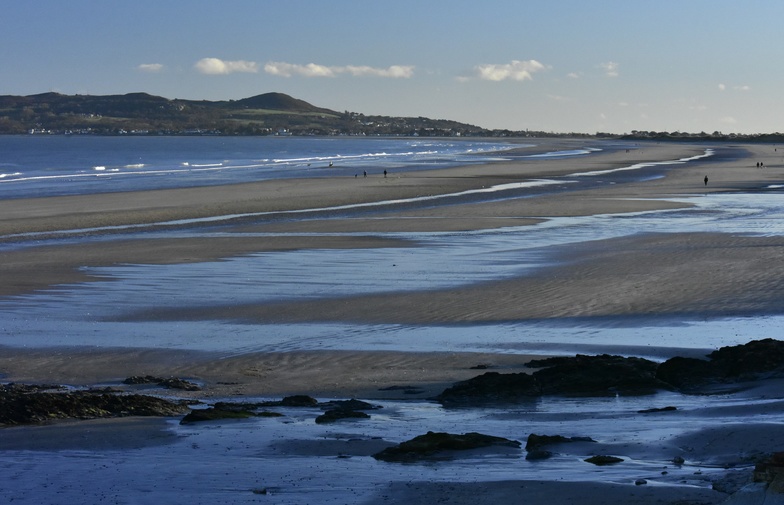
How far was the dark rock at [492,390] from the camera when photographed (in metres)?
9.59

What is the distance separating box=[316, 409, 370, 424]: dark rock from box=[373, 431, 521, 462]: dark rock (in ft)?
3.86

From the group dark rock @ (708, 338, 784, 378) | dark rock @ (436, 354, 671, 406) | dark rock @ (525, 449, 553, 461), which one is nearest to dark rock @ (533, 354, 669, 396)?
dark rock @ (436, 354, 671, 406)

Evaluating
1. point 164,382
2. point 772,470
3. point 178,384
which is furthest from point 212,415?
point 772,470

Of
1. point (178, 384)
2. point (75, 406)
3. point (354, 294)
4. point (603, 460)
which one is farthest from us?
point (354, 294)

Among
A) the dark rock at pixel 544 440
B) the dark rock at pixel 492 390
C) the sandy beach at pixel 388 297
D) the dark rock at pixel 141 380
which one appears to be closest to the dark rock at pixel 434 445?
the dark rock at pixel 544 440

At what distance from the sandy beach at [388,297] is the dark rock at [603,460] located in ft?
0.86

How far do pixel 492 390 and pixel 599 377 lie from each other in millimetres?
1074

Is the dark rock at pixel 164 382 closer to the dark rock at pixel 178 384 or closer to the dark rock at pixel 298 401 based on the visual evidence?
the dark rock at pixel 178 384

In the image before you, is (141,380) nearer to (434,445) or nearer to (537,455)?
(434,445)

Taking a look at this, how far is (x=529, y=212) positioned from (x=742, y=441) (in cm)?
2652

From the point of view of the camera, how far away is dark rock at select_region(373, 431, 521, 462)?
7.54 meters

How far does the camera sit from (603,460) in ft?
23.7

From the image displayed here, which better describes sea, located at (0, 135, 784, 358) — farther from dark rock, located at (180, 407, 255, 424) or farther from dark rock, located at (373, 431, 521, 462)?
dark rock, located at (373, 431, 521, 462)

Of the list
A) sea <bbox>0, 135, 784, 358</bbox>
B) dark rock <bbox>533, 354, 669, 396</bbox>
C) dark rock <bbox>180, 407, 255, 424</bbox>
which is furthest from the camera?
sea <bbox>0, 135, 784, 358</bbox>
